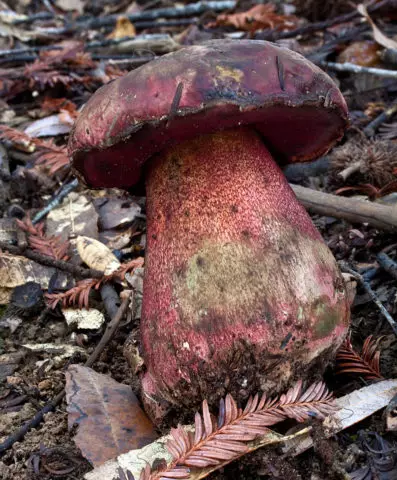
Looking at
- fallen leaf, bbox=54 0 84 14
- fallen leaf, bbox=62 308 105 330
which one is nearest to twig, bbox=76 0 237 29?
fallen leaf, bbox=54 0 84 14

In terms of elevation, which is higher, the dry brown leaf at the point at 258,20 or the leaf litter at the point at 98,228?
the dry brown leaf at the point at 258,20

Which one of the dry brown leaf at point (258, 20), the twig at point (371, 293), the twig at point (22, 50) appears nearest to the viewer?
the twig at point (371, 293)

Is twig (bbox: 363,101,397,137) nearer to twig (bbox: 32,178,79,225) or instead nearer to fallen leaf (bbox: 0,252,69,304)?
twig (bbox: 32,178,79,225)

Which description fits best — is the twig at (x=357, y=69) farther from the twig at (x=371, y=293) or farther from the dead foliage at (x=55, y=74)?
the twig at (x=371, y=293)

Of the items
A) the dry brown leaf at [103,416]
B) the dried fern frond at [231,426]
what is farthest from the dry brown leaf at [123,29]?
the dried fern frond at [231,426]

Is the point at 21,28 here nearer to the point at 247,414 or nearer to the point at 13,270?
the point at 13,270

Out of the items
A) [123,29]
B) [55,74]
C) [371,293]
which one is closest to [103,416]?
[371,293]
